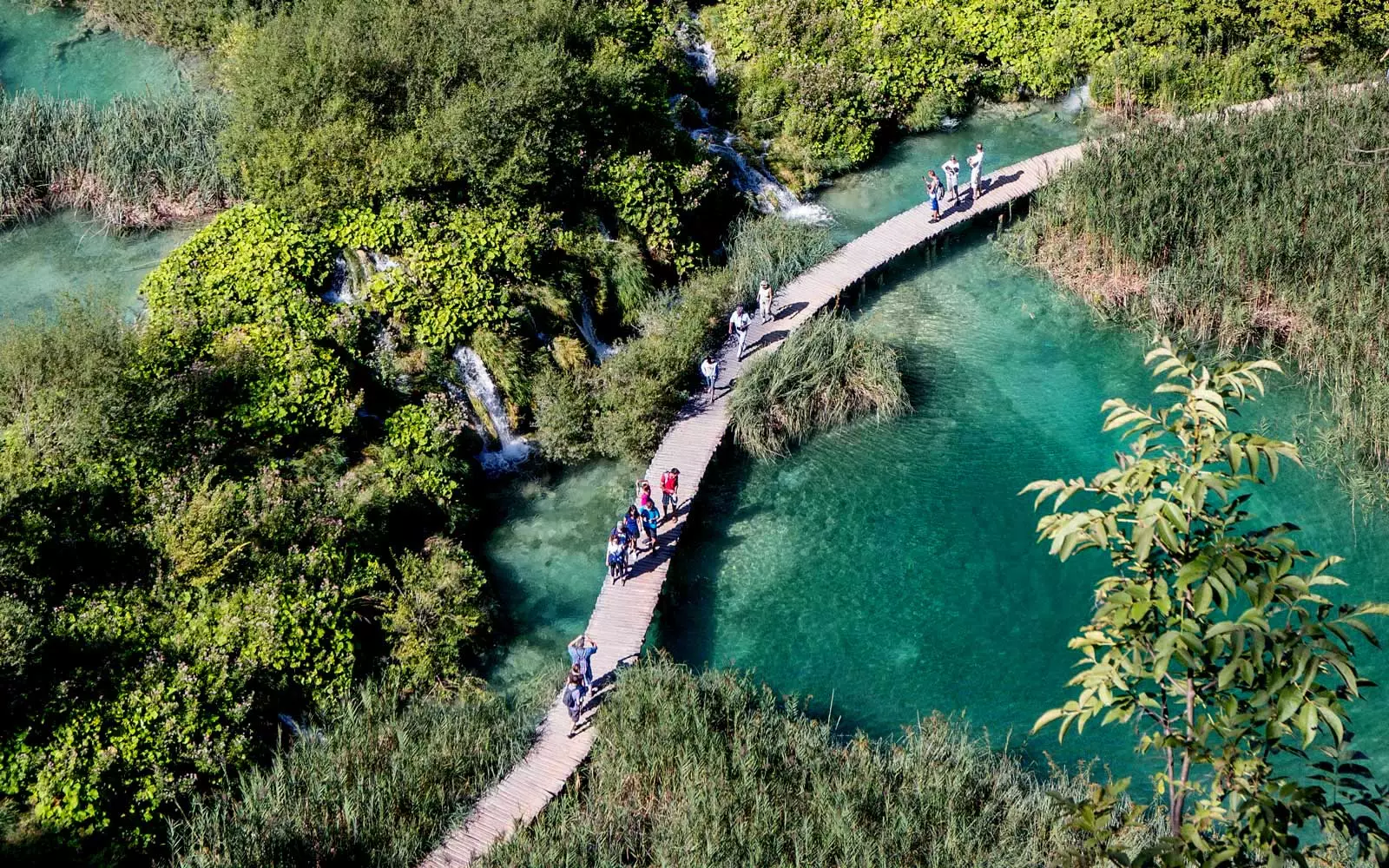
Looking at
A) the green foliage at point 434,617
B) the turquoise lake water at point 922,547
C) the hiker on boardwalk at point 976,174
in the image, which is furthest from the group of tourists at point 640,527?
the hiker on boardwalk at point 976,174

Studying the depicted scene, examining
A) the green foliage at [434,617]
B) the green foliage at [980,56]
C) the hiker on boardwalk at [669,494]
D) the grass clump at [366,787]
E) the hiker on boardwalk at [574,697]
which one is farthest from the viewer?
the green foliage at [980,56]

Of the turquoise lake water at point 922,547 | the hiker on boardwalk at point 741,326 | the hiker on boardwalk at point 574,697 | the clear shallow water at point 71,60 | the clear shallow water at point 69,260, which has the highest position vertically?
the clear shallow water at point 71,60

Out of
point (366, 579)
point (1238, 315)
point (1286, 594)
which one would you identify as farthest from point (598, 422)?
point (1286, 594)

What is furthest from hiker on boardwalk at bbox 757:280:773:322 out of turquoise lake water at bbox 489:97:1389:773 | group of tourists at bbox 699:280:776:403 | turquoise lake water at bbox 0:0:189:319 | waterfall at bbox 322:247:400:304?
turquoise lake water at bbox 0:0:189:319

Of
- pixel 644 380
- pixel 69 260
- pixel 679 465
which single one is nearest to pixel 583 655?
pixel 679 465

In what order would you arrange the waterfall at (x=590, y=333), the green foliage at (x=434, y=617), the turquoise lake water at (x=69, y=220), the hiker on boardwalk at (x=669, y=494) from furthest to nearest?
1. the turquoise lake water at (x=69, y=220)
2. the waterfall at (x=590, y=333)
3. the hiker on boardwalk at (x=669, y=494)
4. the green foliage at (x=434, y=617)

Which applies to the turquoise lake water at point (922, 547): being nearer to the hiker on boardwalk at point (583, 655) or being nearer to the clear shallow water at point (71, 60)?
the hiker on boardwalk at point (583, 655)
